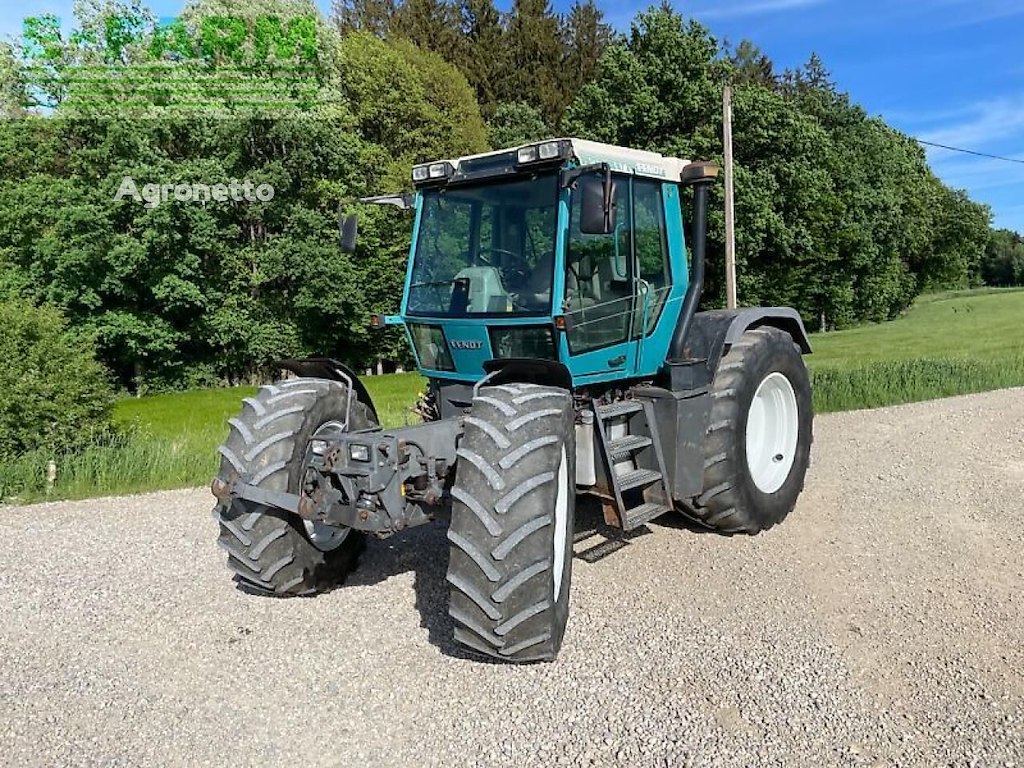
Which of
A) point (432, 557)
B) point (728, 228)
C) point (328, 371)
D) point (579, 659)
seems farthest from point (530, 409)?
point (728, 228)

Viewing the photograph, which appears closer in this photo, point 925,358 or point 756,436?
point 756,436

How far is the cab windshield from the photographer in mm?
5055

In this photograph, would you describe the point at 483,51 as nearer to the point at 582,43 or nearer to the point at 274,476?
the point at 582,43

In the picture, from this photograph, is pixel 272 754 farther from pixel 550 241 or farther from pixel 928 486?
pixel 928 486

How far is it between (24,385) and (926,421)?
1118 cm

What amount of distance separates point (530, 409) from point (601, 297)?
4.94 ft

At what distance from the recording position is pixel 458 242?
5.55 meters

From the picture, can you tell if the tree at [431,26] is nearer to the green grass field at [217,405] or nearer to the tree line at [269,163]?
the tree line at [269,163]

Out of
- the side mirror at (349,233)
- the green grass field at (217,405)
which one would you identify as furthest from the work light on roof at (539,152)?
the green grass field at (217,405)

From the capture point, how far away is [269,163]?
29.0 meters

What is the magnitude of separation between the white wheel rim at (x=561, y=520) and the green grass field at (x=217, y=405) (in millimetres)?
4888

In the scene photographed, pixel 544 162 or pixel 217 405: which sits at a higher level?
pixel 544 162

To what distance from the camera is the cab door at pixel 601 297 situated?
503 cm

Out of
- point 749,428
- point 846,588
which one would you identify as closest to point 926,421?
point 749,428
